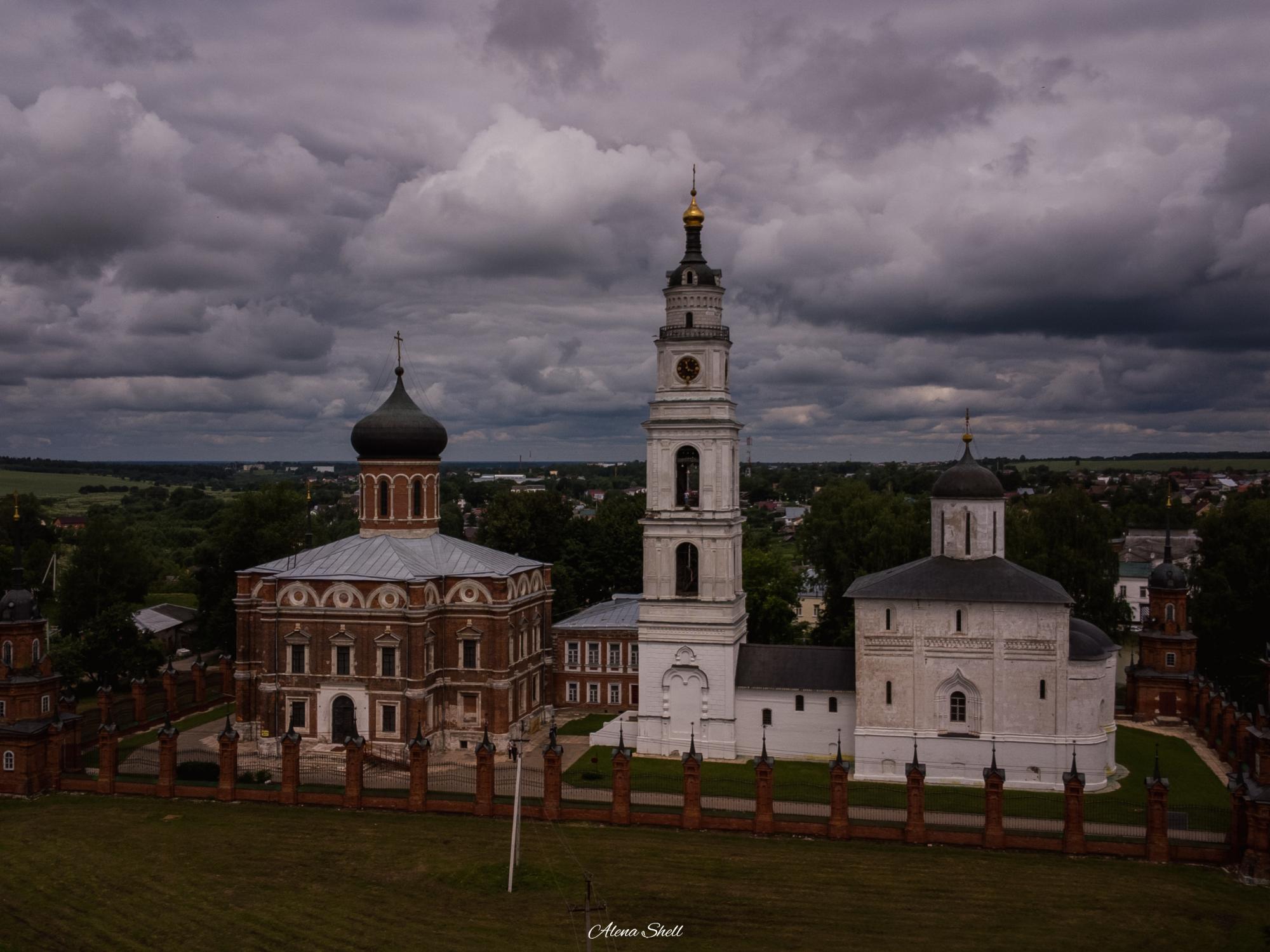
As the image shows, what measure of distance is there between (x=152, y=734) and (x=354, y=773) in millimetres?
13832

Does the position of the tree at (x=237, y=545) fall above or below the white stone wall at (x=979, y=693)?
above

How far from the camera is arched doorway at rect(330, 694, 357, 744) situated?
117 ft

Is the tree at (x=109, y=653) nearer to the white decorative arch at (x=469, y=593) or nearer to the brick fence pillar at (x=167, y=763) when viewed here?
the brick fence pillar at (x=167, y=763)

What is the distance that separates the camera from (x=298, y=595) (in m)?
36.1

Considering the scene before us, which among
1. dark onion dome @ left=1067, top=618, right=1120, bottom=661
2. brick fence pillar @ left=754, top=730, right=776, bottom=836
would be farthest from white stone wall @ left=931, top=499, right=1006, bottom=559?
brick fence pillar @ left=754, top=730, right=776, bottom=836

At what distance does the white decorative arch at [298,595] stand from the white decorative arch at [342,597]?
42 centimetres

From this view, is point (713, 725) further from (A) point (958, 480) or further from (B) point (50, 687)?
(B) point (50, 687)

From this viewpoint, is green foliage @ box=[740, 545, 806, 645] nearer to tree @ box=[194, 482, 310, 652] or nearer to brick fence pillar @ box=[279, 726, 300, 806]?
brick fence pillar @ box=[279, 726, 300, 806]

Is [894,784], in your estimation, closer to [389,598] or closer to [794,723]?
[794,723]

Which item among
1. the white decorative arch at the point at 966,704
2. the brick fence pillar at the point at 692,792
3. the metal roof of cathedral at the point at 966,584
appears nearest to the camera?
the brick fence pillar at the point at 692,792

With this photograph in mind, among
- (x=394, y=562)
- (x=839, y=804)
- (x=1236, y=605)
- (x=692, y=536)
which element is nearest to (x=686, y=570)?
(x=692, y=536)

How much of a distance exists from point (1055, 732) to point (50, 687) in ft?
98.9

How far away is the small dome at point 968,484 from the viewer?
1346 inches

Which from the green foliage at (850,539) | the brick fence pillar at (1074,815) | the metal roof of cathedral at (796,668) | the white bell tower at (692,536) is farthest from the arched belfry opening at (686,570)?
the brick fence pillar at (1074,815)
